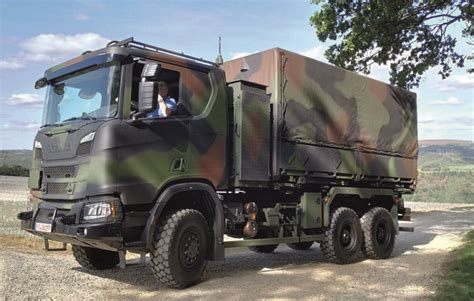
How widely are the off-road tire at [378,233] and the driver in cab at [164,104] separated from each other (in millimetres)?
4970

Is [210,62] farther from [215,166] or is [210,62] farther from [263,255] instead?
[263,255]

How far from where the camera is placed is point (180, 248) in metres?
6.55

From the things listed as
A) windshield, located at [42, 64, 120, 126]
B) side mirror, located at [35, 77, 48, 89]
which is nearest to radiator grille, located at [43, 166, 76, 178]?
windshield, located at [42, 64, 120, 126]

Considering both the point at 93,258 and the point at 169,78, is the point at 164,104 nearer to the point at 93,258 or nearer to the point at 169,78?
the point at 169,78

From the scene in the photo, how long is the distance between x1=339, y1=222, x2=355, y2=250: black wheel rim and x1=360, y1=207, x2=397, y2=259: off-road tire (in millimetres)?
432

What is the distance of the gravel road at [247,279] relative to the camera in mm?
6379

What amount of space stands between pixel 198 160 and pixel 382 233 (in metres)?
4.97

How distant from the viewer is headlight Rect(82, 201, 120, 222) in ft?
19.4

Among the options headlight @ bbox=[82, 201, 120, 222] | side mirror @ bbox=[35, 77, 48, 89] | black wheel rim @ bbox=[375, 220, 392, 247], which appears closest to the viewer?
headlight @ bbox=[82, 201, 120, 222]

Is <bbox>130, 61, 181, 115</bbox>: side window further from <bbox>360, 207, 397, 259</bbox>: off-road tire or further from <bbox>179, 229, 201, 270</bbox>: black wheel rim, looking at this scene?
<bbox>360, 207, 397, 259</bbox>: off-road tire

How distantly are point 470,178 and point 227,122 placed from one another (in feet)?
163

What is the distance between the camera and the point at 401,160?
35.8 ft

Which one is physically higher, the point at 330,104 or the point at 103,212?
the point at 330,104

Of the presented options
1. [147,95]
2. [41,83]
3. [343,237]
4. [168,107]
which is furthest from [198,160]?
[343,237]
